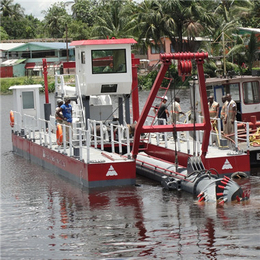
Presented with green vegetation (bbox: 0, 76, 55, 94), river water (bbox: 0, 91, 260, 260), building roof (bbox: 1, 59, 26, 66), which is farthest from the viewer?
building roof (bbox: 1, 59, 26, 66)

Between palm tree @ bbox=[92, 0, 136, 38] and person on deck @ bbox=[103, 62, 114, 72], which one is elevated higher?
palm tree @ bbox=[92, 0, 136, 38]

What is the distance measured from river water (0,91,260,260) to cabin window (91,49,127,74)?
4291 millimetres

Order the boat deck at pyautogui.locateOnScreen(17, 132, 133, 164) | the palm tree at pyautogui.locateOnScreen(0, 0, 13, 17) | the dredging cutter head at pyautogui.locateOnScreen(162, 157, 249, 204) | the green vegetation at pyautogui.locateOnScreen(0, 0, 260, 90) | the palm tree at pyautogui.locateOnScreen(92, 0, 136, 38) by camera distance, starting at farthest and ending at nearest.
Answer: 1. the palm tree at pyautogui.locateOnScreen(0, 0, 13, 17)
2. the palm tree at pyautogui.locateOnScreen(92, 0, 136, 38)
3. the green vegetation at pyautogui.locateOnScreen(0, 0, 260, 90)
4. the boat deck at pyautogui.locateOnScreen(17, 132, 133, 164)
5. the dredging cutter head at pyautogui.locateOnScreen(162, 157, 249, 204)

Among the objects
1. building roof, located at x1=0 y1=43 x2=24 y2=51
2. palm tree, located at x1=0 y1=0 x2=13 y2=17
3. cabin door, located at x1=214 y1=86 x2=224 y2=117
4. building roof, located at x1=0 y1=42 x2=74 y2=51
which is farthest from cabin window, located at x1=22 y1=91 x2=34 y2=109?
palm tree, located at x1=0 y1=0 x2=13 y2=17

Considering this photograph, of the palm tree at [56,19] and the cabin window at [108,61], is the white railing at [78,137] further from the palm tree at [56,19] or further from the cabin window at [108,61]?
the palm tree at [56,19]

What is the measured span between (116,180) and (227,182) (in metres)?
3.78

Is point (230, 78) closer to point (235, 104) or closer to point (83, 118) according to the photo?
point (235, 104)

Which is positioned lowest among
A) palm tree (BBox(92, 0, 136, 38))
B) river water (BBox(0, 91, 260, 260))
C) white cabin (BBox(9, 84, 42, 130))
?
river water (BBox(0, 91, 260, 260))

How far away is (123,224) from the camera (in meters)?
15.4

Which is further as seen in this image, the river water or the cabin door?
the cabin door

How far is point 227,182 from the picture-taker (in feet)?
54.6

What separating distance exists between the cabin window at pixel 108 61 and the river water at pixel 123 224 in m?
4.29

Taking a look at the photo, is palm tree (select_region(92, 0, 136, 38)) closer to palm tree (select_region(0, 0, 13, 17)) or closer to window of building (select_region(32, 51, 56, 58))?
window of building (select_region(32, 51, 56, 58))

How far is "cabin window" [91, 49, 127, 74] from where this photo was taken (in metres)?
23.1
